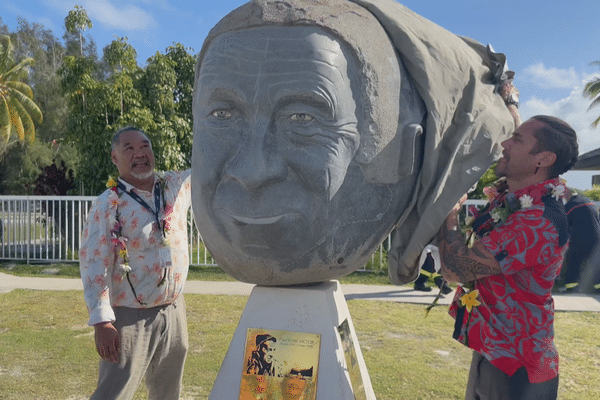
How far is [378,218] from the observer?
231 centimetres

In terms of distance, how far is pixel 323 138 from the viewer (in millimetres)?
2145

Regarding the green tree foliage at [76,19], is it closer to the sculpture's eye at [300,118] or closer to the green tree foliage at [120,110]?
the green tree foliage at [120,110]

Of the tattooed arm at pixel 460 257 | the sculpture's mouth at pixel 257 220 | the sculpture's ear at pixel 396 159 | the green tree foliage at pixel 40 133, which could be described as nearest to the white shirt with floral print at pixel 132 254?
the sculpture's mouth at pixel 257 220

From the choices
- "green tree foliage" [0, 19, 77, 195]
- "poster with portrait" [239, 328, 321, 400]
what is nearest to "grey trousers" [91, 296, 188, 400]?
"poster with portrait" [239, 328, 321, 400]

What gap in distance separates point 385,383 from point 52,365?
10.2 feet

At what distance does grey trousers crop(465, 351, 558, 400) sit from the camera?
2.31 m

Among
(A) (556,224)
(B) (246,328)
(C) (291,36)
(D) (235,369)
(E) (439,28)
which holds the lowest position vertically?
(D) (235,369)

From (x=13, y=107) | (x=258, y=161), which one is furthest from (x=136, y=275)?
(x=13, y=107)

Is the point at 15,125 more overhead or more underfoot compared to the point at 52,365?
more overhead

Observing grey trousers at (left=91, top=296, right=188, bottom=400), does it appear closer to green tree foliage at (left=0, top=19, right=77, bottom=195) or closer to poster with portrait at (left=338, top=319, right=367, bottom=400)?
poster with portrait at (left=338, top=319, right=367, bottom=400)

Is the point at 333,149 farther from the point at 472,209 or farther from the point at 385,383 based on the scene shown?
the point at 385,383

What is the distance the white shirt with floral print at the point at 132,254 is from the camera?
287cm

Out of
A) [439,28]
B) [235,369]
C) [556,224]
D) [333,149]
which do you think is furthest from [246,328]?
[439,28]

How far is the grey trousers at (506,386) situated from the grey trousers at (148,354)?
1.77m
